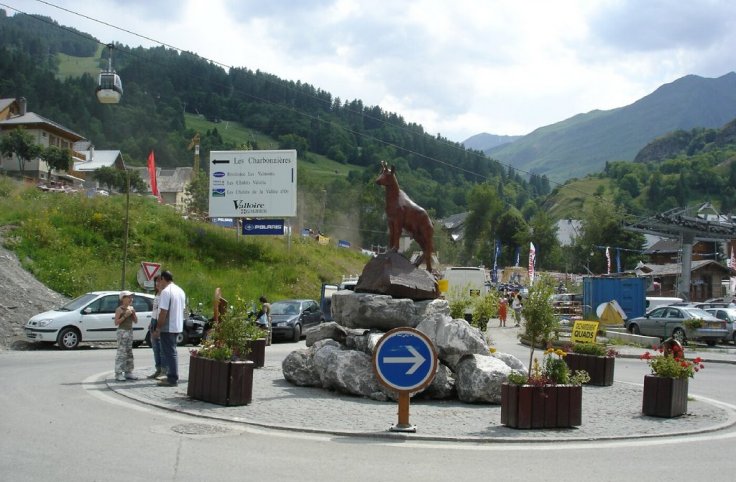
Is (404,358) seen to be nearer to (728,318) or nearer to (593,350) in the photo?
(593,350)

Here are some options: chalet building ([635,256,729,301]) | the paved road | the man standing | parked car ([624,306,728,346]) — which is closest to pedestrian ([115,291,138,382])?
the man standing

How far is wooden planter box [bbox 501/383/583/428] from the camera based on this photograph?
9430 millimetres

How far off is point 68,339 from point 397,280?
1144 centimetres

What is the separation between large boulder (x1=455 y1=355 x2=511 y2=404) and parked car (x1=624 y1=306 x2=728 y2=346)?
1903cm

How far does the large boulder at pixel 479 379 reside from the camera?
38.8ft

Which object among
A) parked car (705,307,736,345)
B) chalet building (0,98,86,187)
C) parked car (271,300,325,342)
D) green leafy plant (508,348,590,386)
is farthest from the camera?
chalet building (0,98,86,187)

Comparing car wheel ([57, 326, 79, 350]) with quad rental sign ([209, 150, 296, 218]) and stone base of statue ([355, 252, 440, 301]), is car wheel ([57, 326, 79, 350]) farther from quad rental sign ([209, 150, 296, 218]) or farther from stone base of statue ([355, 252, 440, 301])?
quad rental sign ([209, 150, 296, 218])

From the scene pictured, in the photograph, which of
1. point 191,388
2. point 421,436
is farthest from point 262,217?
point 421,436

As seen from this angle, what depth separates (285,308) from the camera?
93.1 ft

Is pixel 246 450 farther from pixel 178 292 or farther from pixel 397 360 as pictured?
pixel 178 292

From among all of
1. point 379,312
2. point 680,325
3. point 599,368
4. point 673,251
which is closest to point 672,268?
point 673,251

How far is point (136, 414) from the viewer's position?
955 centimetres

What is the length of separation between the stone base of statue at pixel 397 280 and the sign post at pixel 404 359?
16.4 feet

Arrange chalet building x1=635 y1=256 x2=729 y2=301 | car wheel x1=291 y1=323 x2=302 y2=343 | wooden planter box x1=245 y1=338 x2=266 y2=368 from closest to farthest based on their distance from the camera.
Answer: wooden planter box x1=245 y1=338 x2=266 y2=368, car wheel x1=291 y1=323 x2=302 y2=343, chalet building x1=635 y1=256 x2=729 y2=301
